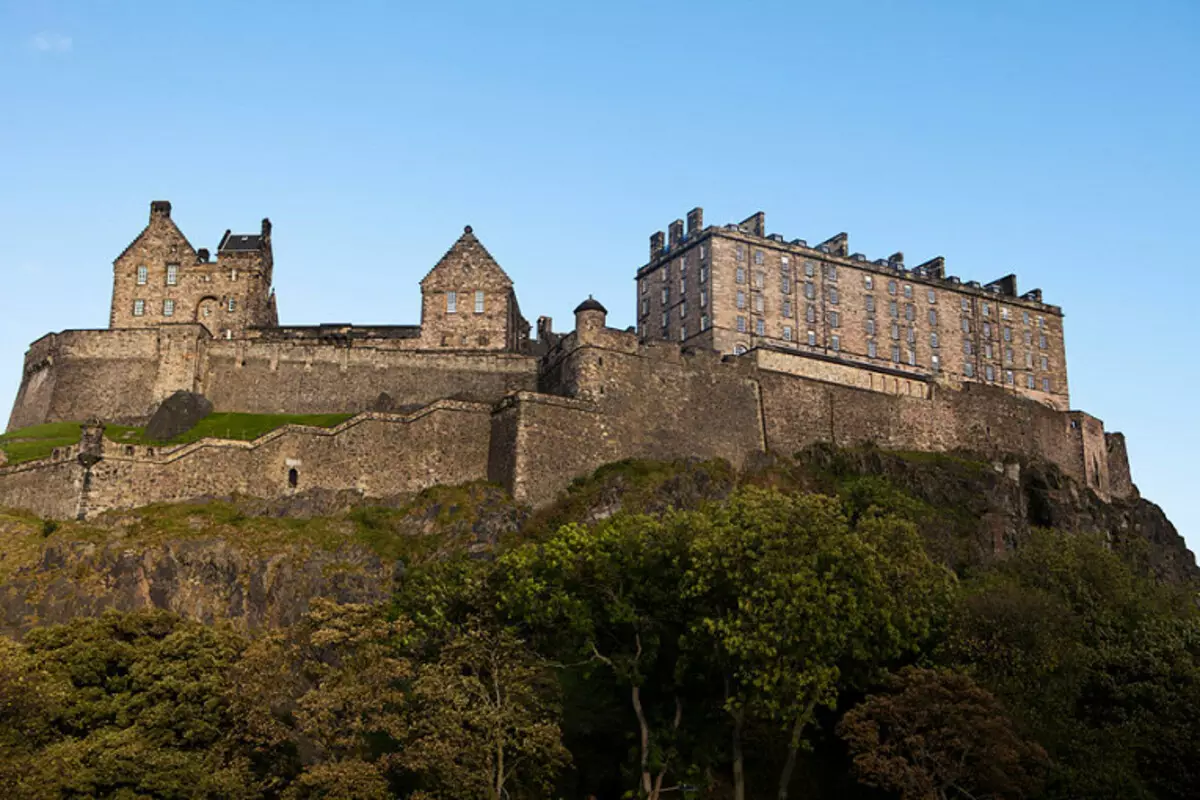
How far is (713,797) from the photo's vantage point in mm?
43906

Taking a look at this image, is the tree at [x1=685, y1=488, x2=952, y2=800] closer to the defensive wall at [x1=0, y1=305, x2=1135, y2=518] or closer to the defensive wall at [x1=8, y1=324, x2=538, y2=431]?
the defensive wall at [x1=0, y1=305, x2=1135, y2=518]

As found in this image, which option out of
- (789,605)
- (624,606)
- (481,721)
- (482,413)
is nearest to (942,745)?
(789,605)

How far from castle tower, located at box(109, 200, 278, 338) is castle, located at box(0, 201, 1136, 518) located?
14 cm

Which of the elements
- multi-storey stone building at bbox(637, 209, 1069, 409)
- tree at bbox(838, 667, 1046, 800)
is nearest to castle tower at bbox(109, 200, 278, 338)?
multi-storey stone building at bbox(637, 209, 1069, 409)

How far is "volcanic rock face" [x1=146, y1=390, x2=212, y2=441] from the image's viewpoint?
6669cm

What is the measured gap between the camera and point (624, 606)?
41.1 metres

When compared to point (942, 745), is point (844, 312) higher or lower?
higher

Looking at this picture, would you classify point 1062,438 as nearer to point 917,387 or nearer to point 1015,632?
point 917,387

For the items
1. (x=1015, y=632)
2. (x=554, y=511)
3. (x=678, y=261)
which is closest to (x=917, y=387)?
(x=678, y=261)

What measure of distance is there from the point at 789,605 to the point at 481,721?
1017 centimetres

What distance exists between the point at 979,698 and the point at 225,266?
56.7 m

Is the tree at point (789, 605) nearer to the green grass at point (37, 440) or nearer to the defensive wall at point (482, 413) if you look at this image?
the defensive wall at point (482, 413)

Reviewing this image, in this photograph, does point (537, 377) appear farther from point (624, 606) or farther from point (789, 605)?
point (789, 605)

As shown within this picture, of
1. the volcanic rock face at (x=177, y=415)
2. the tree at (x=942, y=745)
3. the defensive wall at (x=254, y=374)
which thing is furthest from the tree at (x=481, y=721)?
the defensive wall at (x=254, y=374)
